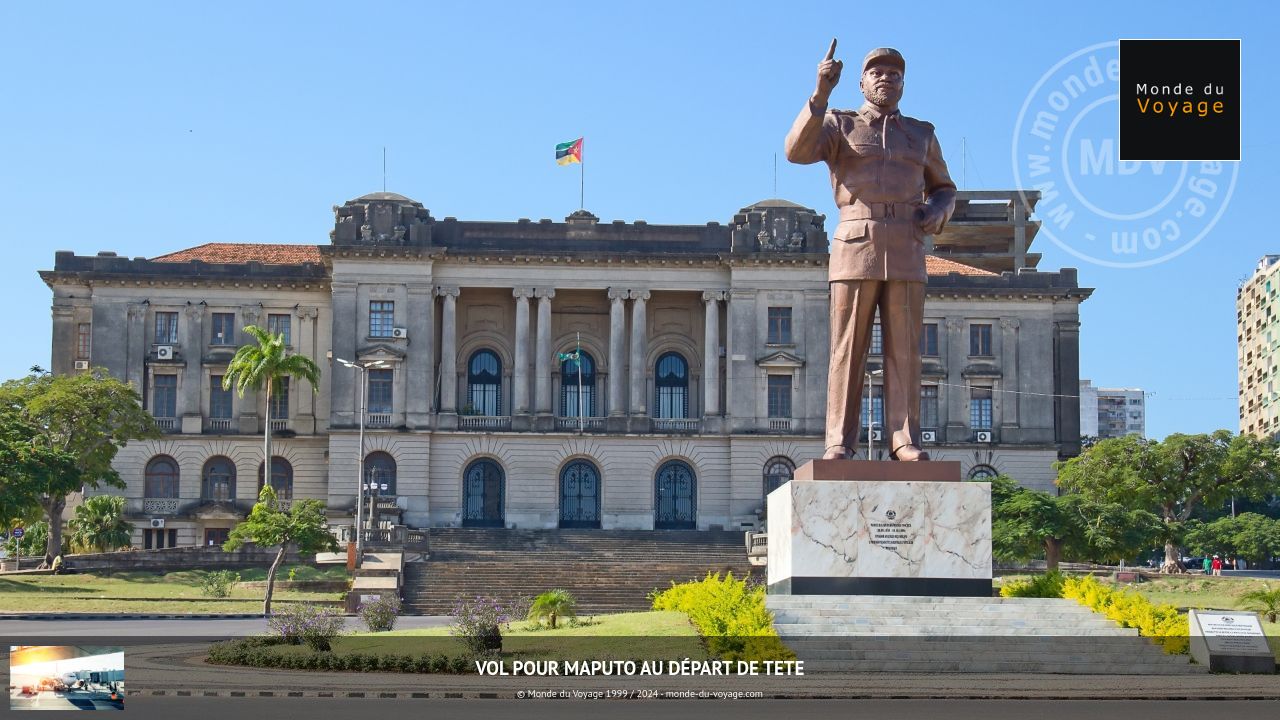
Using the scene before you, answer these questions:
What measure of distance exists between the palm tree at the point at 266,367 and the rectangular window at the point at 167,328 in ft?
14.0

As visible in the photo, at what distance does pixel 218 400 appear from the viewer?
245ft

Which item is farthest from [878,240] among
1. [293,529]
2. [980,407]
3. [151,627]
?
[980,407]

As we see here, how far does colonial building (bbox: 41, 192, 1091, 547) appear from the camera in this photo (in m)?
71.2

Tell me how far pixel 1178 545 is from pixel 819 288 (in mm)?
16560

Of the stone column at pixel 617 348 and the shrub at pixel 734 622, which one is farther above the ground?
the stone column at pixel 617 348

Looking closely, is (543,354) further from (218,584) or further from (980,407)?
(218,584)

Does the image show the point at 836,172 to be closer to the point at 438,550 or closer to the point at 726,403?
the point at 438,550

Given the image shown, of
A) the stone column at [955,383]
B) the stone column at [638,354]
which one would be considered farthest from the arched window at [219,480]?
the stone column at [955,383]

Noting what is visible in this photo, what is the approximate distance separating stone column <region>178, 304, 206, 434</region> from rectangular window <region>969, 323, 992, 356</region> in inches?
1224

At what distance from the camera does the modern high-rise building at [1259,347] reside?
100875 millimetres

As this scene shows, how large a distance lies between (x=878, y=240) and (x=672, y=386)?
162ft

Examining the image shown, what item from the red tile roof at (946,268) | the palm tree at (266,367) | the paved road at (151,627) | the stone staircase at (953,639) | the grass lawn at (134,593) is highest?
the red tile roof at (946,268)

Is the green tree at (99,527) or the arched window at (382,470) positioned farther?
the arched window at (382,470)

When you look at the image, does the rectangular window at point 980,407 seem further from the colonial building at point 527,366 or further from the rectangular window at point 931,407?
the rectangular window at point 931,407
